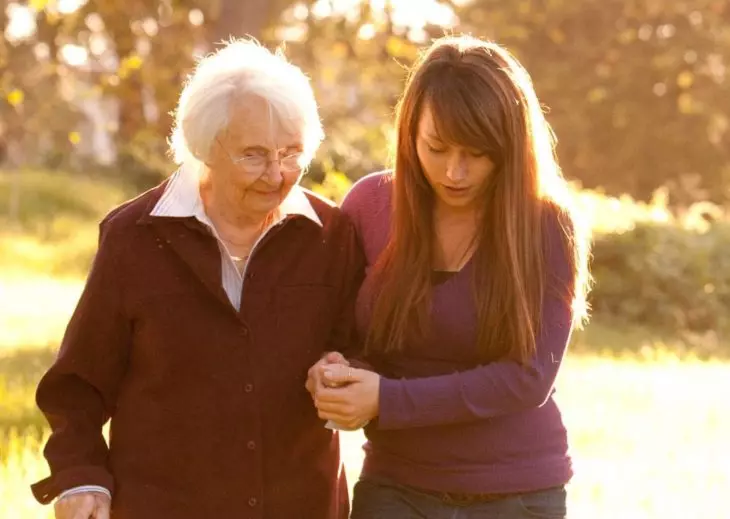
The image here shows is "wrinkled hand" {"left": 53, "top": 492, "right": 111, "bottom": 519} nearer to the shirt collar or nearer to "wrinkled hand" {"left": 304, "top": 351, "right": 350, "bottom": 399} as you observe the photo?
"wrinkled hand" {"left": 304, "top": 351, "right": 350, "bottom": 399}

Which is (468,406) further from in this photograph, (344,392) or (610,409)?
(610,409)

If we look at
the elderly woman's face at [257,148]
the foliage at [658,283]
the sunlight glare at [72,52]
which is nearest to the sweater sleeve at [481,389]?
the elderly woman's face at [257,148]

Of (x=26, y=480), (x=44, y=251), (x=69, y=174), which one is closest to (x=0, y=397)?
(x=26, y=480)

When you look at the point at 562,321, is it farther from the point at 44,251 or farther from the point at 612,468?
the point at 44,251

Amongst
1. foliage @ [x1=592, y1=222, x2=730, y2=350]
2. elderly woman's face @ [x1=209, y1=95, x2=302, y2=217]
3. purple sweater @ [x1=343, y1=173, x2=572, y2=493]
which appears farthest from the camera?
foliage @ [x1=592, y1=222, x2=730, y2=350]

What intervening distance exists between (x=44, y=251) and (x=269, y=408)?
64.8 feet

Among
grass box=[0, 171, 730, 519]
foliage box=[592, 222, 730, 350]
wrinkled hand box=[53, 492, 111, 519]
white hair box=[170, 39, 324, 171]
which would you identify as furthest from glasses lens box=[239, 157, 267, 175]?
foliage box=[592, 222, 730, 350]

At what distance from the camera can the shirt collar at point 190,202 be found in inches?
138

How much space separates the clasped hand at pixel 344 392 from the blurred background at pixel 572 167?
0.82m

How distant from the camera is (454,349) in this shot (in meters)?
3.62

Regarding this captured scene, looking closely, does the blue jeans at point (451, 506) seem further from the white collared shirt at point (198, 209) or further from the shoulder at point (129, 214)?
the shoulder at point (129, 214)

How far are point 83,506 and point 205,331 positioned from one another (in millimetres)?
567

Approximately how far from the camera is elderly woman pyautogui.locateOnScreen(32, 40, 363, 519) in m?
3.46

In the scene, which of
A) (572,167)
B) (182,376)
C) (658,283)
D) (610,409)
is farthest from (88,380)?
(572,167)
